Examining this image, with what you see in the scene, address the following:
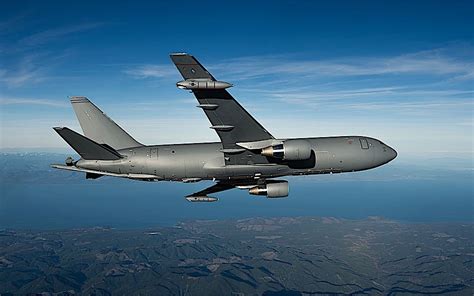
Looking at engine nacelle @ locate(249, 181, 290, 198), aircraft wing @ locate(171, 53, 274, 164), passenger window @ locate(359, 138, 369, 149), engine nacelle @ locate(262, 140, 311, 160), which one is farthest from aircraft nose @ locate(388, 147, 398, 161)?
aircraft wing @ locate(171, 53, 274, 164)

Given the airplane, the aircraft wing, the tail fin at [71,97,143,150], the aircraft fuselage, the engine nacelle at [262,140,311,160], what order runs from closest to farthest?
the aircraft wing → the airplane → the engine nacelle at [262,140,311,160] → the aircraft fuselage → the tail fin at [71,97,143,150]

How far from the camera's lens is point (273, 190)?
3041 centimetres

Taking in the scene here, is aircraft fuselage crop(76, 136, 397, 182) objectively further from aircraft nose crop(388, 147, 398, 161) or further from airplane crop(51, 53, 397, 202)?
aircraft nose crop(388, 147, 398, 161)

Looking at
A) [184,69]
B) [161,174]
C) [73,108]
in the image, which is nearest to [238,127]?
[184,69]

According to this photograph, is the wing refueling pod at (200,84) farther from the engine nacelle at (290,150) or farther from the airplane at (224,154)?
the engine nacelle at (290,150)

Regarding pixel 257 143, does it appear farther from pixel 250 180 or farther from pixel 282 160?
pixel 250 180

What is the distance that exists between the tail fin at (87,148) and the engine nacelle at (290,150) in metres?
11.9

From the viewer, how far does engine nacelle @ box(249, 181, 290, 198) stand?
3041 cm

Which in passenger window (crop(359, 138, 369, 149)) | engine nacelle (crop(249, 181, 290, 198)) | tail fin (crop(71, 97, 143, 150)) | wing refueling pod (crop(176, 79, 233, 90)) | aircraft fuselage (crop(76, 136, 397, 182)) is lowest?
engine nacelle (crop(249, 181, 290, 198))

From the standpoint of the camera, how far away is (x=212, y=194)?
3497 cm

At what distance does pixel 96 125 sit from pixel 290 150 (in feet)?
54.8

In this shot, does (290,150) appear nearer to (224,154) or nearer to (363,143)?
(224,154)

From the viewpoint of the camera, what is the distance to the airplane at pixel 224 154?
26281 millimetres

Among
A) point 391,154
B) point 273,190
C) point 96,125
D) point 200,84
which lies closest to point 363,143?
point 391,154
